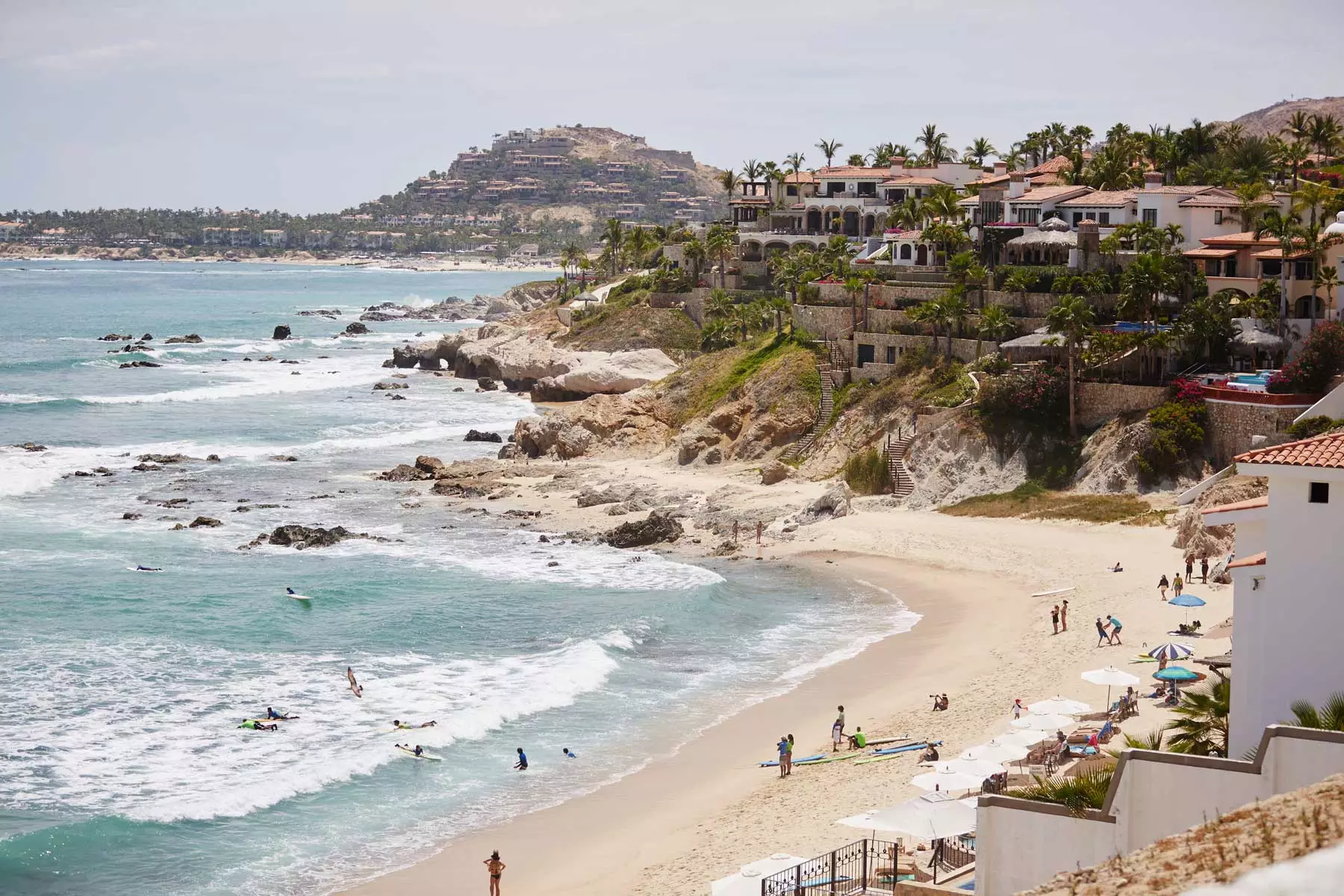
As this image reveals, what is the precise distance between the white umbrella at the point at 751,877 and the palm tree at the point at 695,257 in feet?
231

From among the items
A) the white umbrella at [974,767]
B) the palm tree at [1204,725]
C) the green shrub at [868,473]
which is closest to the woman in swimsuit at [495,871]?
the white umbrella at [974,767]

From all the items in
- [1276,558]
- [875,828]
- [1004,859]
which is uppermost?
[1276,558]

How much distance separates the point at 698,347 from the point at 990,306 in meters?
29.2

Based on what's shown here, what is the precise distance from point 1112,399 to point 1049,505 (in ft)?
15.2

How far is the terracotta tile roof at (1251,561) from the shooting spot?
63.8ft

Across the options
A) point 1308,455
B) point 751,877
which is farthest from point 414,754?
point 1308,455

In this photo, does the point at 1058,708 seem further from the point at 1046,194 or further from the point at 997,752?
the point at 1046,194

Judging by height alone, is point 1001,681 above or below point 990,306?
below

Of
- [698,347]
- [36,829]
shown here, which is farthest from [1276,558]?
[698,347]

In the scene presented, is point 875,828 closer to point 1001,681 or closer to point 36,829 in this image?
point 1001,681

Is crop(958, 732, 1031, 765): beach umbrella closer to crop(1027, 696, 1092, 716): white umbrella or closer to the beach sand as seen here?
the beach sand

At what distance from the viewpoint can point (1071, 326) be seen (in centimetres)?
5231

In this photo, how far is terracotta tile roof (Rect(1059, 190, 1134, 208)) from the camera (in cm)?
6550

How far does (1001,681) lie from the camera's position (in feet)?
116
